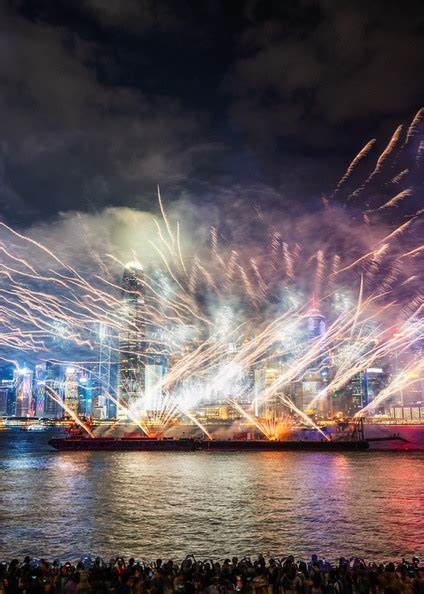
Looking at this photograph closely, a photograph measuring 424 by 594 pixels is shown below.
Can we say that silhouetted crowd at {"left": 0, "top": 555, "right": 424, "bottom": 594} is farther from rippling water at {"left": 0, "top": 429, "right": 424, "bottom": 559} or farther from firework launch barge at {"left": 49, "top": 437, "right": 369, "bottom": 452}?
firework launch barge at {"left": 49, "top": 437, "right": 369, "bottom": 452}

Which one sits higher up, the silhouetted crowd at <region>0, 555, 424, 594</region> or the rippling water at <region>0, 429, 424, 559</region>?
the silhouetted crowd at <region>0, 555, 424, 594</region>

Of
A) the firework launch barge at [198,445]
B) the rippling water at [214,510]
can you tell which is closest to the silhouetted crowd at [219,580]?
the rippling water at [214,510]

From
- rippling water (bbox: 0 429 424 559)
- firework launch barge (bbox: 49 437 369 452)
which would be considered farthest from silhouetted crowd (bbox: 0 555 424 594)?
firework launch barge (bbox: 49 437 369 452)

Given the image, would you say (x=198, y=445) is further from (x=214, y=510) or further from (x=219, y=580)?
(x=219, y=580)

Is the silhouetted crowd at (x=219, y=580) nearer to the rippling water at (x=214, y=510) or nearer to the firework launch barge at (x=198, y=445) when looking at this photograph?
the rippling water at (x=214, y=510)

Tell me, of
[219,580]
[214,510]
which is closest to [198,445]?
[214,510]

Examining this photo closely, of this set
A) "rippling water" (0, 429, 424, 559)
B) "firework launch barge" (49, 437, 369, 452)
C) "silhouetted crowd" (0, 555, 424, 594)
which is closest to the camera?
"silhouetted crowd" (0, 555, 424, 594)
